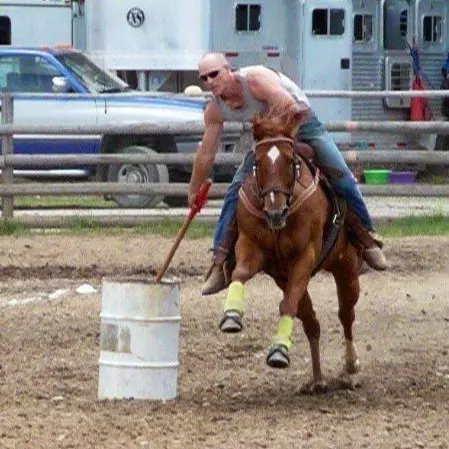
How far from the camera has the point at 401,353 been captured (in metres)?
9.88

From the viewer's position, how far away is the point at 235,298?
791cm

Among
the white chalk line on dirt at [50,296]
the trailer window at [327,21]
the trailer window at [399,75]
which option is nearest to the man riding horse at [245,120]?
the white chalk line on dirt at [50,296]

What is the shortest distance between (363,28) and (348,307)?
48.6ft

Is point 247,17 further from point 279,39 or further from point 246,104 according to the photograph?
point 246,104

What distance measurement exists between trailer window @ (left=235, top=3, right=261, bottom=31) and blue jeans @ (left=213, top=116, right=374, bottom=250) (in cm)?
1396

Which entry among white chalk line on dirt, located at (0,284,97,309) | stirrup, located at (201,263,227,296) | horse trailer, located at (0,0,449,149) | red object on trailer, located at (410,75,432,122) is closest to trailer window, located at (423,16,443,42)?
horse trailer, located at (0,0,449,149)

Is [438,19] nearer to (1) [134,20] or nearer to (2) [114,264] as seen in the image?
(1) [134,20]

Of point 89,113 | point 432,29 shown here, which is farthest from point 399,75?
point 89,113

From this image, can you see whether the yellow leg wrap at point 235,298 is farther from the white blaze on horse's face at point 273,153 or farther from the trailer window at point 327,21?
the trailer window at point 327,21

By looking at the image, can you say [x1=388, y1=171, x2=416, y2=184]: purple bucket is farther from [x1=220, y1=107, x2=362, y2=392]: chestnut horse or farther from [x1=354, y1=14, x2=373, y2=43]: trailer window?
[x1=220, y1=107, x2=362, y2=392]: chestnut horse

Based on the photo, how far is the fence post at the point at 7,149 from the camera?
16594mm

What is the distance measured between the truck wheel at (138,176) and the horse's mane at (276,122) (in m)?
9.27

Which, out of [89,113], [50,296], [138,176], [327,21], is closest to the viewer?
[50,296]

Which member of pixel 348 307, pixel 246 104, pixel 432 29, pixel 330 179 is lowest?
pixel 348 307
